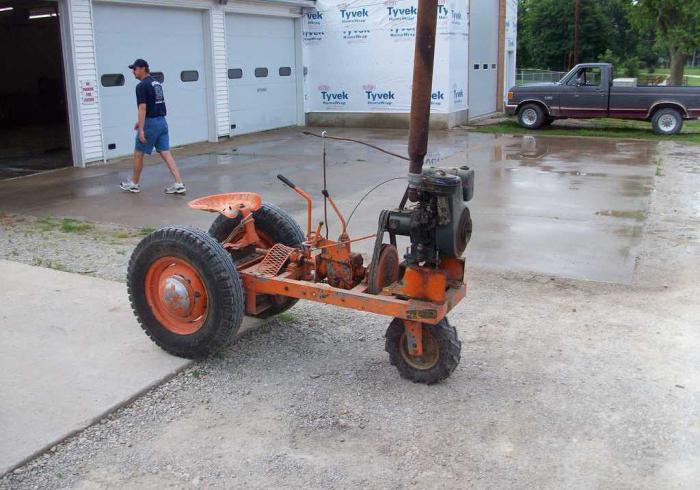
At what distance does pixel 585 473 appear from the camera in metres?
3.46

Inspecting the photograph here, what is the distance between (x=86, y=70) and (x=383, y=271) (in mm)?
10192

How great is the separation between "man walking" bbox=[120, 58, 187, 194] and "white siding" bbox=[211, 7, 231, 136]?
20.6 feet

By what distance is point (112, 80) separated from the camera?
13.5 metres

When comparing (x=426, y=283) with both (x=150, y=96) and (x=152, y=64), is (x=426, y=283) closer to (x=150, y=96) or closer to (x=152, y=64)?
(x=150, y=96)

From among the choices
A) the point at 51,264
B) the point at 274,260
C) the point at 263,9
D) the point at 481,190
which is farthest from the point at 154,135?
the point at 263,9

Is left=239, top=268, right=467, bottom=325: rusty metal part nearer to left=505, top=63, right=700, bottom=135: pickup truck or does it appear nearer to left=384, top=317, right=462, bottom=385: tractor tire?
left=384, top=317, right=462, bottom=385: tractor tire

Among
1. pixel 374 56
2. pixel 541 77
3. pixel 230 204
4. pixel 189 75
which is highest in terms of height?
pixel 374 56

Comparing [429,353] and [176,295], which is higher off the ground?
[176,295]

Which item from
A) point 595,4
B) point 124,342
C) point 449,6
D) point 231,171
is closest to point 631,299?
point 124,342

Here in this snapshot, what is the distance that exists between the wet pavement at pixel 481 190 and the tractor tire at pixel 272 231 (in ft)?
7.51

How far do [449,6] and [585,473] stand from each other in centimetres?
1613

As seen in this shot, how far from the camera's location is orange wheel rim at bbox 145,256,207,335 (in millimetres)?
4570

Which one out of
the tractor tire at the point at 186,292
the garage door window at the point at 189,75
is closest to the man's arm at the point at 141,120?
the tractor tire at the point at 186,292

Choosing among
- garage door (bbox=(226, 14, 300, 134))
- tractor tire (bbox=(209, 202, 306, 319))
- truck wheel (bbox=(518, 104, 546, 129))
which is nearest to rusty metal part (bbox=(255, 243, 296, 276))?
tractor tire (bbox=(209, 202, 306, 319))
